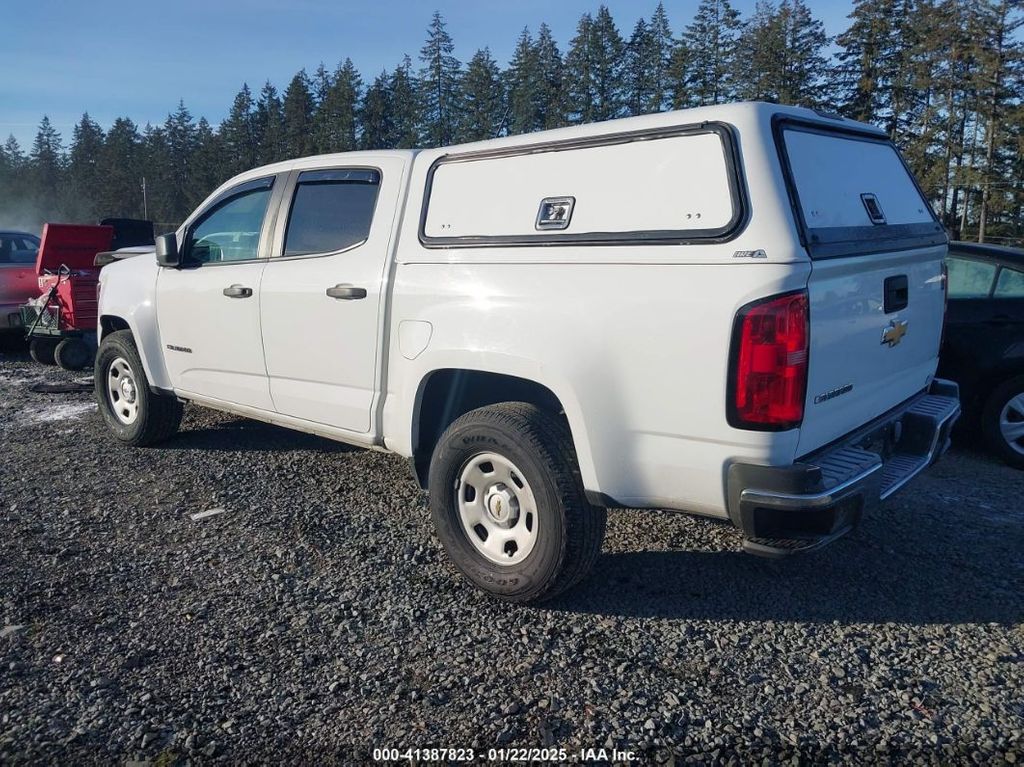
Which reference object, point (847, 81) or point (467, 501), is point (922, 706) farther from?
point (847, 81)

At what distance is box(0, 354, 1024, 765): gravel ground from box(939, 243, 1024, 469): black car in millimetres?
841

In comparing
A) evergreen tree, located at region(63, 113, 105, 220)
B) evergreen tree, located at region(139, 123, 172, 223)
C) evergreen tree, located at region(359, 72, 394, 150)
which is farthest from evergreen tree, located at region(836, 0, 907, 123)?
evergreen tree, located at region(63, 113, 105, 220)

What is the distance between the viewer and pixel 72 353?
9750 millimetres

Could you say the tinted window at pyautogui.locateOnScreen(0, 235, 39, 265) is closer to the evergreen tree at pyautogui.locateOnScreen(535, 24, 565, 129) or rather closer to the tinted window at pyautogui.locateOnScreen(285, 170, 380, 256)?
the tinted window at pyautogui.locateOnScreen(285, 170, 380, 256)

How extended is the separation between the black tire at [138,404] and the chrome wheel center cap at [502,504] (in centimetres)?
321

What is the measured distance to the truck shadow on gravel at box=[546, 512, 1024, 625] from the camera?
363cm

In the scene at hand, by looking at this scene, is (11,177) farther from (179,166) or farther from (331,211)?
(331,211)

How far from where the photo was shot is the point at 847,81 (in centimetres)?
4234

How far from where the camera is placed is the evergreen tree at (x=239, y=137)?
6162cm

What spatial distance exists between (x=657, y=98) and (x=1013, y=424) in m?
45.5

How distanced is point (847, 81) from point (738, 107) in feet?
147

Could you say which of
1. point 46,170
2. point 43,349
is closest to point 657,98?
point 43,349

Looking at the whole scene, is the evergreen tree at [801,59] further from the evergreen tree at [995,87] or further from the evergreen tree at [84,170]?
the evergreen tree at [84,170]

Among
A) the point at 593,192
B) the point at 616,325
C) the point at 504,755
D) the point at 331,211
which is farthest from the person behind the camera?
the point at 331,211
